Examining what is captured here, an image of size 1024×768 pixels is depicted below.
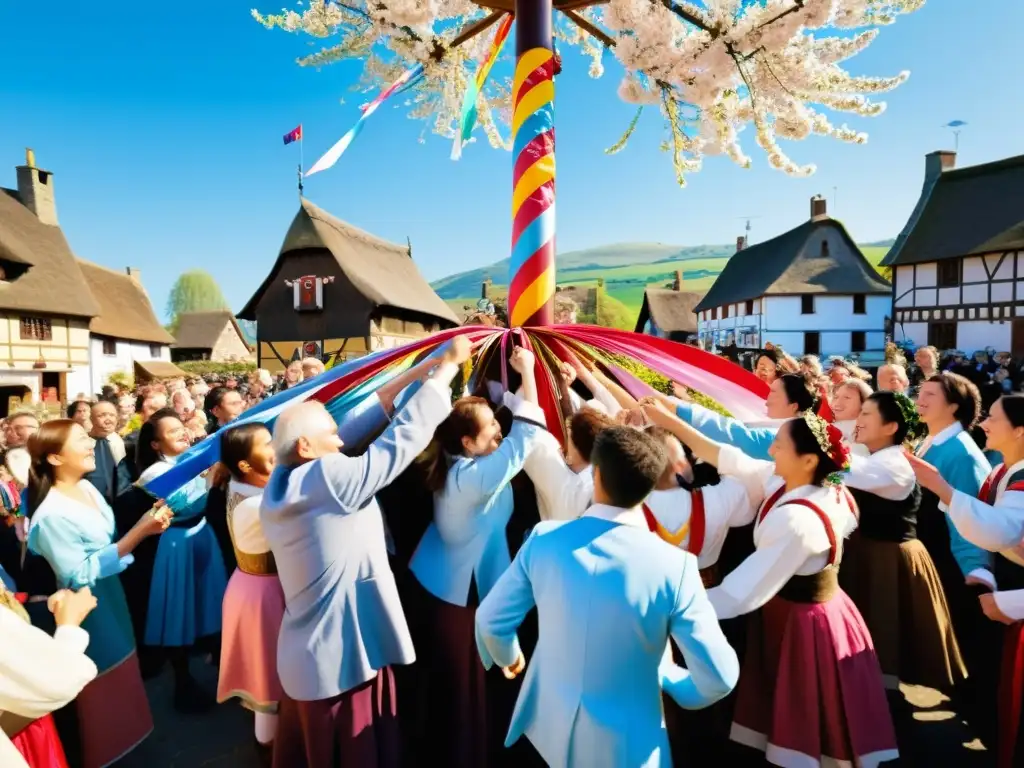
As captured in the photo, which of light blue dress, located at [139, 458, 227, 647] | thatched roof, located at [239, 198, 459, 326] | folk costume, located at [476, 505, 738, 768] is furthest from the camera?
thatched roof, located at [239, 198, 459, 326]

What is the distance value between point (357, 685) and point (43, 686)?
3.26 ft

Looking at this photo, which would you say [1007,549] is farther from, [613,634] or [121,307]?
[121,307]

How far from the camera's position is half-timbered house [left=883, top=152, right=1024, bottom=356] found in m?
21.0

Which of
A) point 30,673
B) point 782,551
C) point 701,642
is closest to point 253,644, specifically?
point 30,673

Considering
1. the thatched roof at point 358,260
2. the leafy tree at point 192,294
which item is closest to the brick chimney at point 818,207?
the thatched roof at point 358,260

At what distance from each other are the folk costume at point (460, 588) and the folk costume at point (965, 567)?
2.28 meters

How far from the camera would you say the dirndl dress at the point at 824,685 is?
2.39m

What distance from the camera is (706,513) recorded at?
2756 mm

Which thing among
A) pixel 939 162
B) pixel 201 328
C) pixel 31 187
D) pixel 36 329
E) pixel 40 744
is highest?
pixel 939 162

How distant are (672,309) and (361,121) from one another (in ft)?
143

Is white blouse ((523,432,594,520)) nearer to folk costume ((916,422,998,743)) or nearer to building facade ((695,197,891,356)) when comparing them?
folk costume ((916,422,998,743))

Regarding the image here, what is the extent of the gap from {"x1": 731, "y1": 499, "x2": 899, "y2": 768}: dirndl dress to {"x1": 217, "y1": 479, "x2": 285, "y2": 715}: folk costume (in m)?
2.15

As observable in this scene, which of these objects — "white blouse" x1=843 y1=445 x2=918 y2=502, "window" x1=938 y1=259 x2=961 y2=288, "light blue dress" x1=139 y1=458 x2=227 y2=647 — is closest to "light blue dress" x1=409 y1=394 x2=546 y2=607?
"white blouse" x1=843 y1=445 x2=918 y2=502

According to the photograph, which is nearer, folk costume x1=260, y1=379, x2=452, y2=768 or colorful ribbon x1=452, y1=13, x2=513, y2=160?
folk costume x1=260, y1=379, x2=452, y2=768
